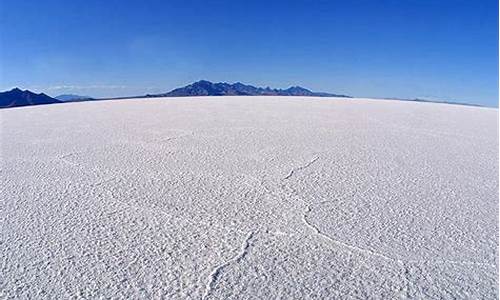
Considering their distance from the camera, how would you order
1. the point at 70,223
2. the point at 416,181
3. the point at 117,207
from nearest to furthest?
the point at 70,223 → the point at 117,207 → the point at 416,181

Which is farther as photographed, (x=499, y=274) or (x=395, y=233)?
(x=395, y=233)

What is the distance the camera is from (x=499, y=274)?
1.13 metres

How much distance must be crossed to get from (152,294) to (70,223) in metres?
0.63

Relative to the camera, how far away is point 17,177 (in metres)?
2.11

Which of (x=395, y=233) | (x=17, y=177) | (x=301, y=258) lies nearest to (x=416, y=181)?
(x=395, y=233)

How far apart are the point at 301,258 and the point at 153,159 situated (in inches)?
61.7

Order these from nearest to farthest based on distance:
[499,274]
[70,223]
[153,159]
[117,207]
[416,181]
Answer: [499,274] → [70,223] → [117,207] → [416,181] → [153,159]

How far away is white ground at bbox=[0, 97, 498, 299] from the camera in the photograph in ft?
3.47

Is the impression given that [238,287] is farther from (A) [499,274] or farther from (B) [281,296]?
(A) [499,274]

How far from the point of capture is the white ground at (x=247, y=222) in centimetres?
106

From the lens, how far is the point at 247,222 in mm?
1453

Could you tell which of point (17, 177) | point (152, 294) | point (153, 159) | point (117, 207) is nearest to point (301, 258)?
point (152, 294)

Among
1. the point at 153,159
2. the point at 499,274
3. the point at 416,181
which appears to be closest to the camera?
the point at 499,274

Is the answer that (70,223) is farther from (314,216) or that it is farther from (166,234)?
(314,216)
